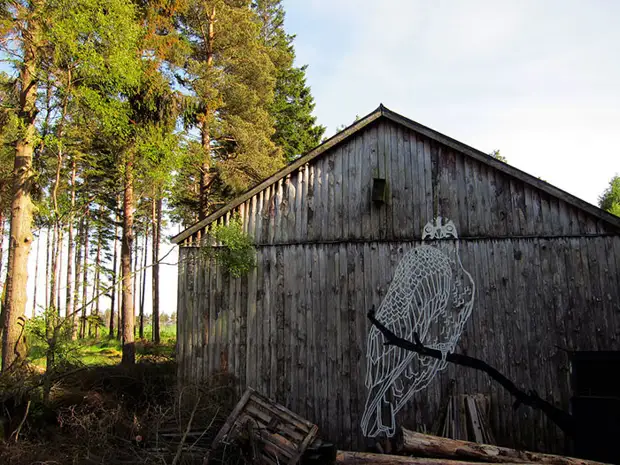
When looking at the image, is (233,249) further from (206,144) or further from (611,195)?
(611,195)

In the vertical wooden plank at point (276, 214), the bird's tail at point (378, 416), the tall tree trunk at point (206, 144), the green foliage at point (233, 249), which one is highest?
the tall tree trunk at point (206, 144)

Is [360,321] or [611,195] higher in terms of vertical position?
[611,195]

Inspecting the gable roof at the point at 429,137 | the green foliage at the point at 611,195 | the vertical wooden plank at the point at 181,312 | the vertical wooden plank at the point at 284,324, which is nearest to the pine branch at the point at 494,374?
the vertical wooden plank at the point at 284,324

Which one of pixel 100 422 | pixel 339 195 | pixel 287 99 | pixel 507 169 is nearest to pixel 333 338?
pixel 339 195

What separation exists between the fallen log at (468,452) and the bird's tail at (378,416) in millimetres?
1556

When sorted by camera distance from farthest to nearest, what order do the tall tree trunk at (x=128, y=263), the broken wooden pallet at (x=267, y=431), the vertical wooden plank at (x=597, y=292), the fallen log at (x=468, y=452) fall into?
the tall tree trunk at (x=128, y=263)
the vertical wooden plank at (x=597, y=292)
the broken wooden pallet at (x=267, y=431)
the fallen log at (x=468, y=452)

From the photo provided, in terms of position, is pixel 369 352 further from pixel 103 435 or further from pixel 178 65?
pixel 178 65

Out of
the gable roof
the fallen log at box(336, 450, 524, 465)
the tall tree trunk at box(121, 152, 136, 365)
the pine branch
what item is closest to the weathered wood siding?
the pine branch

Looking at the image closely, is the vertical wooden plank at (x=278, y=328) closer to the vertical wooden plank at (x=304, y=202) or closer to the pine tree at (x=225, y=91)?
the vertical wooden plank at (x=304, y=202)

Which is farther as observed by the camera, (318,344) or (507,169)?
(318,344)

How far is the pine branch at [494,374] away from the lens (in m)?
7.62

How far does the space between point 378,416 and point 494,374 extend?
2.28 meters

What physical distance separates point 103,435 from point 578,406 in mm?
7946

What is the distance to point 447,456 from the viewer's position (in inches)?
245
